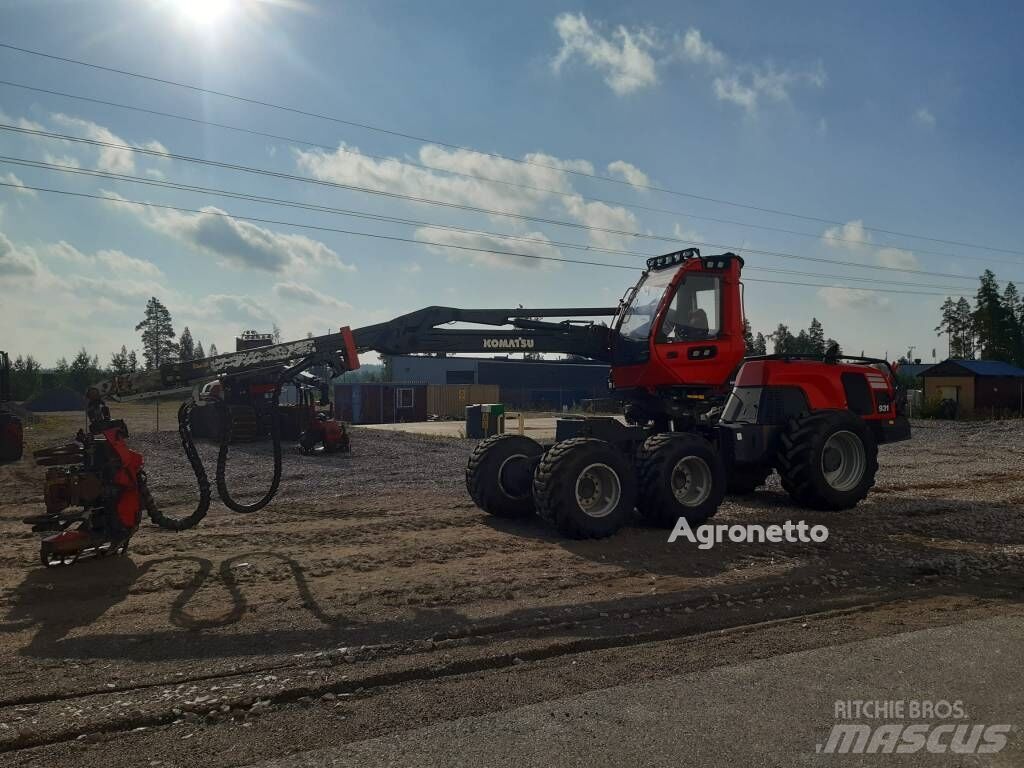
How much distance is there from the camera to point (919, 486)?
12961 mm

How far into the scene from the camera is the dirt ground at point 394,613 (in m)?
3.87

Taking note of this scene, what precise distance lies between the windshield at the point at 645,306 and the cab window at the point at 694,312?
0.20 meters

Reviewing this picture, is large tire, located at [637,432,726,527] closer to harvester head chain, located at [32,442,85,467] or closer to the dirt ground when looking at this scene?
the dirt ground

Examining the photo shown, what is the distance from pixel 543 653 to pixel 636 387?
5.76 m

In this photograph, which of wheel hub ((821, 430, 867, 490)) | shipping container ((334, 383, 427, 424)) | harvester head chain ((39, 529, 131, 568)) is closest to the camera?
harvester head chain ((39, 529, 131, 568))

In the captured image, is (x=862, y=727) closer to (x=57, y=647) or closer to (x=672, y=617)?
(x=672, y=617)

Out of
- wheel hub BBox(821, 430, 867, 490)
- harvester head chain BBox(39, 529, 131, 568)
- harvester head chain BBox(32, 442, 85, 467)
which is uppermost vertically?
harvester head chain BBox(32, 442, 85, 467)

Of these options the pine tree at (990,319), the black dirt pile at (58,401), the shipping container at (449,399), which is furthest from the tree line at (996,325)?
the black dirt pile at (58,401)

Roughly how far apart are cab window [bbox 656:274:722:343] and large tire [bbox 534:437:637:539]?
2.07 meters

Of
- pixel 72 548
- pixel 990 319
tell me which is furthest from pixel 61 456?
pixel 990 319

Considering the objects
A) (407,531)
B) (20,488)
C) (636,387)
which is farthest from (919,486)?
(20,488)

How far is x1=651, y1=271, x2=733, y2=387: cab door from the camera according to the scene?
9.56m

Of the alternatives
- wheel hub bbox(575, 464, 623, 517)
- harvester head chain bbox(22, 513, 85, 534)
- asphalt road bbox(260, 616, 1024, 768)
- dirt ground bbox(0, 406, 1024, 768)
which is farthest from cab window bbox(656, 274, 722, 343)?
harvester head chain bbox(22, 513, 85, 534)

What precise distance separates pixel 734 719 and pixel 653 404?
21.2 feet
